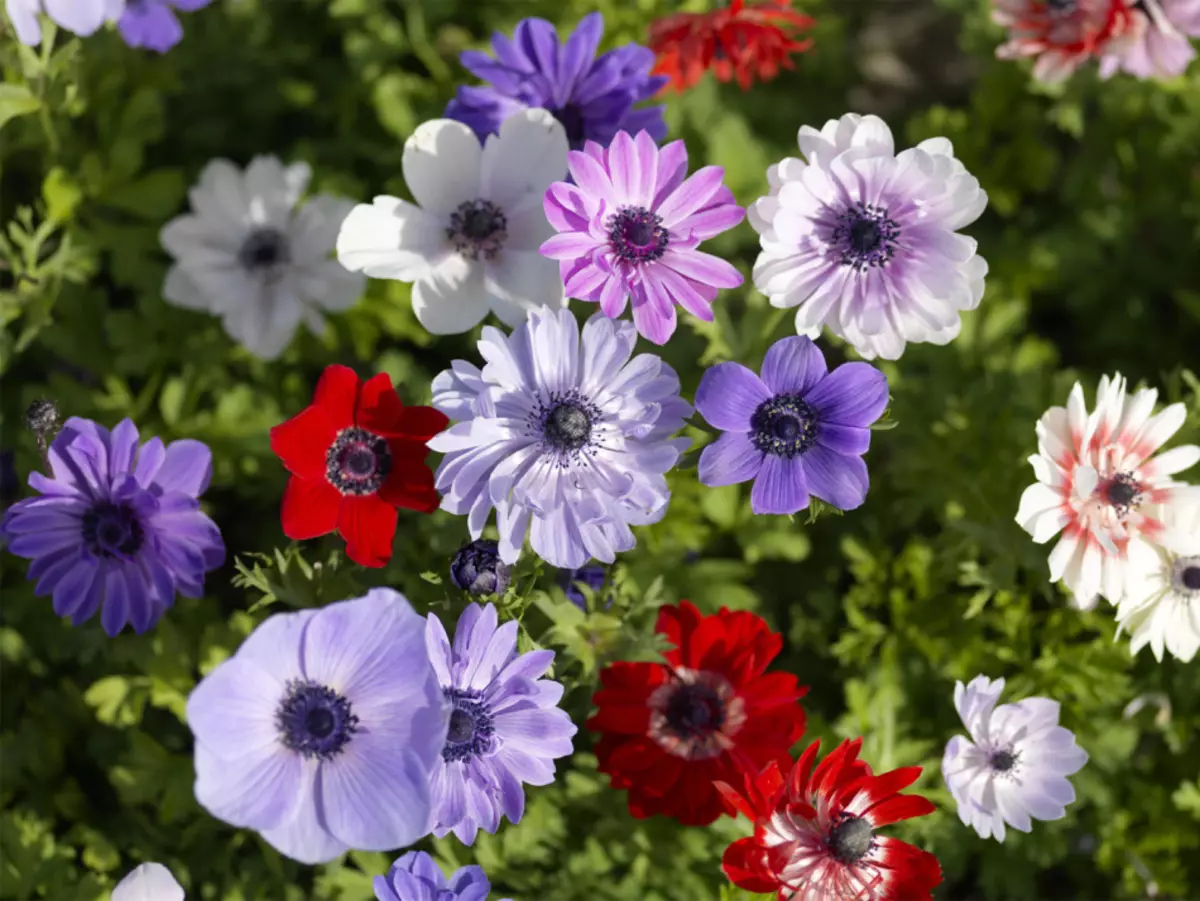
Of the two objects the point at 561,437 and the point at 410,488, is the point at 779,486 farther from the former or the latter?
the point at 410,488

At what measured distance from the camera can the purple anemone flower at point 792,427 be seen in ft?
6.19

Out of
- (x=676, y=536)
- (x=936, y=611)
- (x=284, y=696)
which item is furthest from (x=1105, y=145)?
(x=284, y=696)

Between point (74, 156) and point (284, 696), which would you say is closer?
point (284, 696)

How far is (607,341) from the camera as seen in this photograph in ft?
6.19

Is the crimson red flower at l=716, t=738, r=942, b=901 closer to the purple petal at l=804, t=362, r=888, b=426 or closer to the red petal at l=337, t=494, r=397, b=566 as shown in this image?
the purple petal at l=804, t=362, r=888, b=426

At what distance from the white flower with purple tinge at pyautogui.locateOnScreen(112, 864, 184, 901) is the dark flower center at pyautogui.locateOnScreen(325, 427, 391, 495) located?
2.44 feet

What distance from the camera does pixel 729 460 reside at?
191 centimetres

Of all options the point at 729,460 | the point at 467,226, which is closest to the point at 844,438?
the point at 729,460

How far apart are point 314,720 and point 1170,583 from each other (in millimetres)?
1700

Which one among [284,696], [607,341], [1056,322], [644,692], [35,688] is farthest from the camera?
[1056,322]

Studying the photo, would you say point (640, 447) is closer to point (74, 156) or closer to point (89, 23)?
point (89, 23)

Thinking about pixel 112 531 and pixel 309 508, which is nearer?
pixel 309 508

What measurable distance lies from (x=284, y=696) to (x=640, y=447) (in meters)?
0.74

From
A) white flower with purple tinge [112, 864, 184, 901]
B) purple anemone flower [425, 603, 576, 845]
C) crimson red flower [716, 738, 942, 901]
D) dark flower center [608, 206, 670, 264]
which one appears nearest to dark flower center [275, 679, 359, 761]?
purple anemone flower [425, 603, 576, 845]
